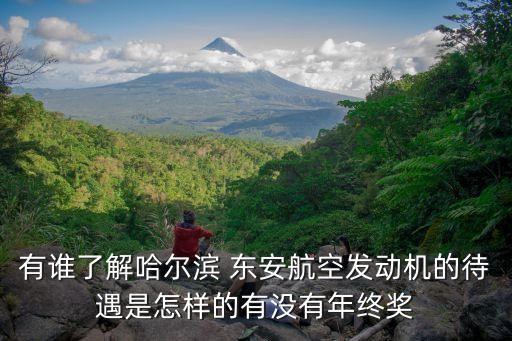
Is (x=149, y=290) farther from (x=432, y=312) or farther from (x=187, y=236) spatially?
(x=432, y=312)

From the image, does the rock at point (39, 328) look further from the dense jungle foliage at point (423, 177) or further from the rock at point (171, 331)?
the dense jungle foliage at point (423, 177)

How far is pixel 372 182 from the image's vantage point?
1427 centimetres

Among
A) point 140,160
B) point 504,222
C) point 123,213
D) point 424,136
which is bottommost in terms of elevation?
point 123,213

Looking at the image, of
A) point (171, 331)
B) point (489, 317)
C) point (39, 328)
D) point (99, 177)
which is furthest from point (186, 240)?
point (99, 177)

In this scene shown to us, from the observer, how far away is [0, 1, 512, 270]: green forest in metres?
4.58

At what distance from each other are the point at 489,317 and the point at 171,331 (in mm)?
2871

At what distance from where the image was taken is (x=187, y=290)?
557cm

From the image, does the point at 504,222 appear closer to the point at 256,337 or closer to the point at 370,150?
the point at 256,337

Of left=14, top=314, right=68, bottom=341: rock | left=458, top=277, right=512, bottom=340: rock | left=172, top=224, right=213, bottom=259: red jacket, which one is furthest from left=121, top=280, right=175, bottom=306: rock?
left=458, top=277, right=512, bottom=340: rock

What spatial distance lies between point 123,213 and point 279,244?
25499 mm

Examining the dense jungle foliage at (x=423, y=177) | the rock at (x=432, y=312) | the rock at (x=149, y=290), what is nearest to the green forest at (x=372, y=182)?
the dense jungle foliage at (x=423, y=177)

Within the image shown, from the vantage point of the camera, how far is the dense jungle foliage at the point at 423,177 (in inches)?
178

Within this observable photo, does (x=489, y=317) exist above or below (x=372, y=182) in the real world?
above

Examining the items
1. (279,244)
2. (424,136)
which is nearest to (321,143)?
(279,244)
